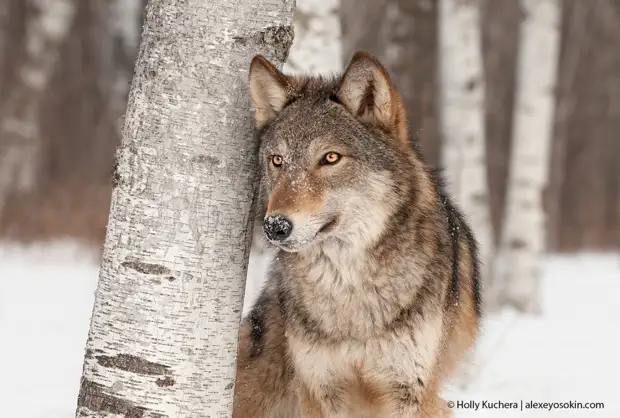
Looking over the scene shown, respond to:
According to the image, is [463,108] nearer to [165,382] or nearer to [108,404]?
[165,382]

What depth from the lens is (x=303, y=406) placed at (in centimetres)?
375

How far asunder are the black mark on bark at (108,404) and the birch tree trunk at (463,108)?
6.19 metres

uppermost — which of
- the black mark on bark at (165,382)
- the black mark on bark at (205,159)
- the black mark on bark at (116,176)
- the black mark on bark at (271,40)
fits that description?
the black mark on bark at (271,40)

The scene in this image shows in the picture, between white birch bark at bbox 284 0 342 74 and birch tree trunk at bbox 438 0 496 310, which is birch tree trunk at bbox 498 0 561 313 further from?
white birch bark at bbox 284 0 342 74

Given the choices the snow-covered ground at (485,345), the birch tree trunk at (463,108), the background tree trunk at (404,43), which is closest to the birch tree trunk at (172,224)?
the background tree trunk at (404,43)

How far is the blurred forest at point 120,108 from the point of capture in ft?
50.7

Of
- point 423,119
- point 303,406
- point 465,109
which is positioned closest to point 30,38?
point 423,119

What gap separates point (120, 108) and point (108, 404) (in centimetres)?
1543

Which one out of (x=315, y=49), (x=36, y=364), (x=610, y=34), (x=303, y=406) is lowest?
(x=36, y=364)

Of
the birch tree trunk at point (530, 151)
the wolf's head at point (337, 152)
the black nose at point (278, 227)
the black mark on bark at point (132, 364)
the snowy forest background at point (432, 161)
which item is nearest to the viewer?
the black mark on bark at point (132, 364)

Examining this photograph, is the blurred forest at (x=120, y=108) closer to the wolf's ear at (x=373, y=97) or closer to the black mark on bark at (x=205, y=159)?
the wolf's ear at (x=373, y=97)

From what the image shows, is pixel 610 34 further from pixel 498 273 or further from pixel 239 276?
pixel 239 276

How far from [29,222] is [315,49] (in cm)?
1046

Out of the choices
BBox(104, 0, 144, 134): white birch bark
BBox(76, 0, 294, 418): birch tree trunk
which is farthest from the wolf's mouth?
BBox(104, 0, 144, 134): white birch bark
